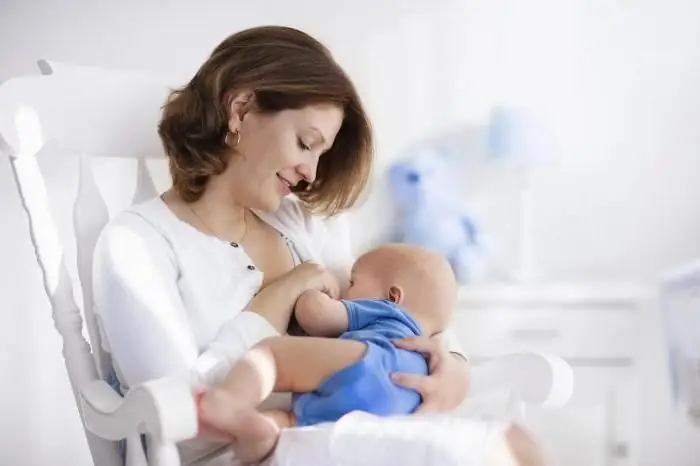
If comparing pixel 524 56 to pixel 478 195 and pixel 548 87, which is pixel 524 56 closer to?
pixel 548 87

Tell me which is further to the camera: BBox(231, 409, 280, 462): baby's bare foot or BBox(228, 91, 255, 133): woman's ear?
BBox(228, 91, 255, 133): woman's ear

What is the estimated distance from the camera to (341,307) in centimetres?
107

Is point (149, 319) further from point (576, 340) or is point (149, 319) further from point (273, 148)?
point (576, 340)

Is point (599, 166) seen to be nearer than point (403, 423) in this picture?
No

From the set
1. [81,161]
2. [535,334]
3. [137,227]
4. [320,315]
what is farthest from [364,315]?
[535,334]

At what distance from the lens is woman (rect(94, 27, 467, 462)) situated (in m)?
0.98

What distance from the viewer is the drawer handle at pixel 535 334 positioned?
1.66 metres

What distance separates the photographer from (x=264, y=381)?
0.95 meters

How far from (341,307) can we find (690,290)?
90cm

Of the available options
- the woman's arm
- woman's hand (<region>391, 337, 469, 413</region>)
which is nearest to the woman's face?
the woman's arm

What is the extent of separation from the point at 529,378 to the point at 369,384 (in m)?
0.27

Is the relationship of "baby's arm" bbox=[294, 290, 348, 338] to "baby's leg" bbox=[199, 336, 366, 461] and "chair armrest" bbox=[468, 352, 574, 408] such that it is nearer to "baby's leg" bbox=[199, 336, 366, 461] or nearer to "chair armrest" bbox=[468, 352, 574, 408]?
"baby's leg" bbox=[199, 336, 366, 461]

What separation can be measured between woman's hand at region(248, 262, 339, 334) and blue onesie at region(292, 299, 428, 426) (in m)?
0.06

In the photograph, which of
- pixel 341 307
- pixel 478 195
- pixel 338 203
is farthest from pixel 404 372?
pixel 478 195
